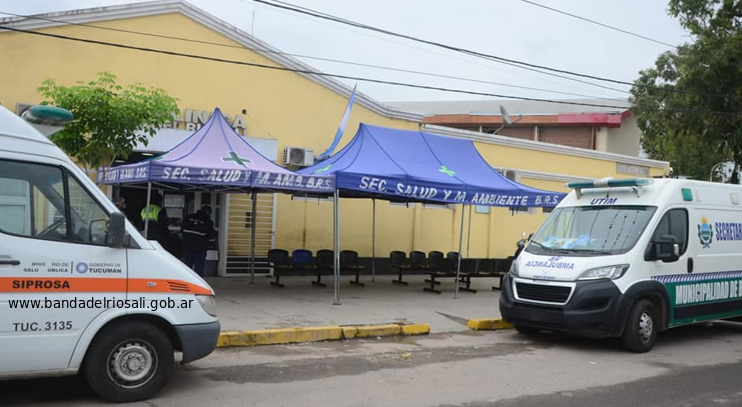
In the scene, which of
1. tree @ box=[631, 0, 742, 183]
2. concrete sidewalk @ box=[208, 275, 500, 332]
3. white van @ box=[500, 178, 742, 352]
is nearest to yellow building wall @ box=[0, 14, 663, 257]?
concrete sidewalk @ box=[208, 275, 500, 332]

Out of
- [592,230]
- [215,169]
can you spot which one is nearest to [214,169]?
[215,169]

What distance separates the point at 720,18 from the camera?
2244 centimetres

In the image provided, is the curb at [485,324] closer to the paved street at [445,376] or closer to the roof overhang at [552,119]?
the paved street at [445,376]

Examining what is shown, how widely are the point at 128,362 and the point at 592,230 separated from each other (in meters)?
6.99

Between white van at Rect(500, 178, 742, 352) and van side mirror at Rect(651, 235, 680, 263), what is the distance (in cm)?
1

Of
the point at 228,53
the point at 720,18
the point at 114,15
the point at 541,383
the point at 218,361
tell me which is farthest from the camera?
the point at 720,18

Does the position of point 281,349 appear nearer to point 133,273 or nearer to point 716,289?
point 133,273

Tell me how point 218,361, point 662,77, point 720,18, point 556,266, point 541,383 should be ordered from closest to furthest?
point 541,383 < point 218,361 < point 556,266 < point 720,18 < point 662,77

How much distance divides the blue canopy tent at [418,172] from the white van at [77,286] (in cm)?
593

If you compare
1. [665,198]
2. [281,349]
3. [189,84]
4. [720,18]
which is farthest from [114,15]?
[720,18]

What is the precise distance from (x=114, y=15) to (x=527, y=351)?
11.1 meters

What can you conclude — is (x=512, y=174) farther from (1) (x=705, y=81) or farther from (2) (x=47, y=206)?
(2) (x=47, y=206)

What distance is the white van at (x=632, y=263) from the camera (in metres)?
9.49

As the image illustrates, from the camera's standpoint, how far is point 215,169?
37.0 feet
